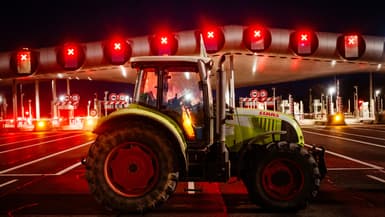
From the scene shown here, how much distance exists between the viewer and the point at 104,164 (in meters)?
7.55

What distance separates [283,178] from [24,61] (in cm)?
2585

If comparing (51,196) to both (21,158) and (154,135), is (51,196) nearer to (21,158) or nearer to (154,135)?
(154,135)

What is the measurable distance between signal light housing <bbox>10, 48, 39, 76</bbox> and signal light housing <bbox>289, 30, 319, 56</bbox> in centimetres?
1619

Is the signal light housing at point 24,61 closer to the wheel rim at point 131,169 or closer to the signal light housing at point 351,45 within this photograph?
the signal light housing at point 351,45

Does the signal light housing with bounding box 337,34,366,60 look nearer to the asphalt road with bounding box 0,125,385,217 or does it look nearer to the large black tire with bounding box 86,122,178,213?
the asphalt road with bounding box 0,125,385,217

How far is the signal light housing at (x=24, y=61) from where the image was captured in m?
30.1

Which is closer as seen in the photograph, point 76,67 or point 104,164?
point 104,164

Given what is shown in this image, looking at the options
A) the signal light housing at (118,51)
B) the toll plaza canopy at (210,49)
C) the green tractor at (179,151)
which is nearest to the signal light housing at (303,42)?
the toll plaza canopy at (210,49)

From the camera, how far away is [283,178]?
7.64 metres

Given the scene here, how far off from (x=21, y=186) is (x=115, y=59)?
1893 centimetres

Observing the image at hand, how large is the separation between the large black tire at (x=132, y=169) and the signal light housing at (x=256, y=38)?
21.2m

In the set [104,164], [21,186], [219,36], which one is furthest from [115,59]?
A: [104,164]

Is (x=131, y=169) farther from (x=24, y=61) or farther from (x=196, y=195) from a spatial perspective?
(x=24, y=61)

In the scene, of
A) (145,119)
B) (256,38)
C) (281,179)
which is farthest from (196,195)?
(256,38)
